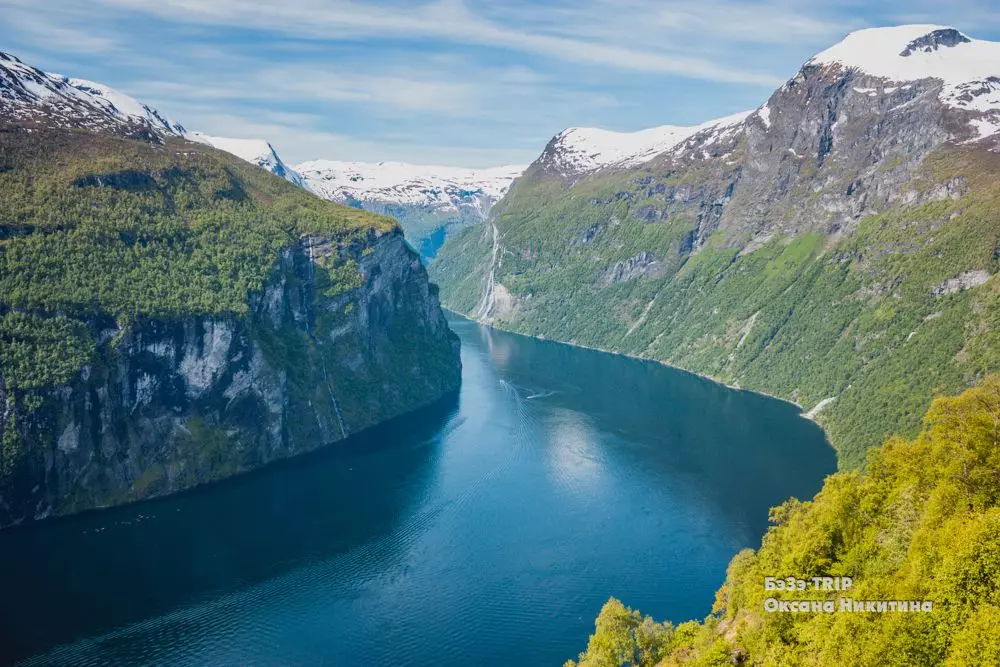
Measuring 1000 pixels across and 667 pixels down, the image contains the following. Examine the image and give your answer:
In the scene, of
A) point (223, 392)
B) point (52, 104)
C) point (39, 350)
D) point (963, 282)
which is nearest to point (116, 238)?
point (39, 350)

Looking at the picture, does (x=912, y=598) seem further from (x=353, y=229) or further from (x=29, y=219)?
(x=353, y=229)

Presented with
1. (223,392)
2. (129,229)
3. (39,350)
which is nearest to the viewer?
(39,350)

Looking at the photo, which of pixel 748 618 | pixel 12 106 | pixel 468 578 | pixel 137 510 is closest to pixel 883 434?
pixel 468 578

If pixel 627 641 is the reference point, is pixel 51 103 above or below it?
above

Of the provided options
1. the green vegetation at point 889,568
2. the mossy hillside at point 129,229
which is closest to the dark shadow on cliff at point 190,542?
the mossy hillside at point 129,229

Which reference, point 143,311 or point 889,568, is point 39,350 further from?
point 889,568

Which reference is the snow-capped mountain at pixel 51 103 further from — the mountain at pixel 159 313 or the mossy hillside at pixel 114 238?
the mossy hillside at pixel 114 238

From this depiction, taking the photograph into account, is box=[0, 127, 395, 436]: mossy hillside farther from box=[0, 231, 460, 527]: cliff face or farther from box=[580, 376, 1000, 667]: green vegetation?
box=[580, 376, 1000, 667]: green vegetation
